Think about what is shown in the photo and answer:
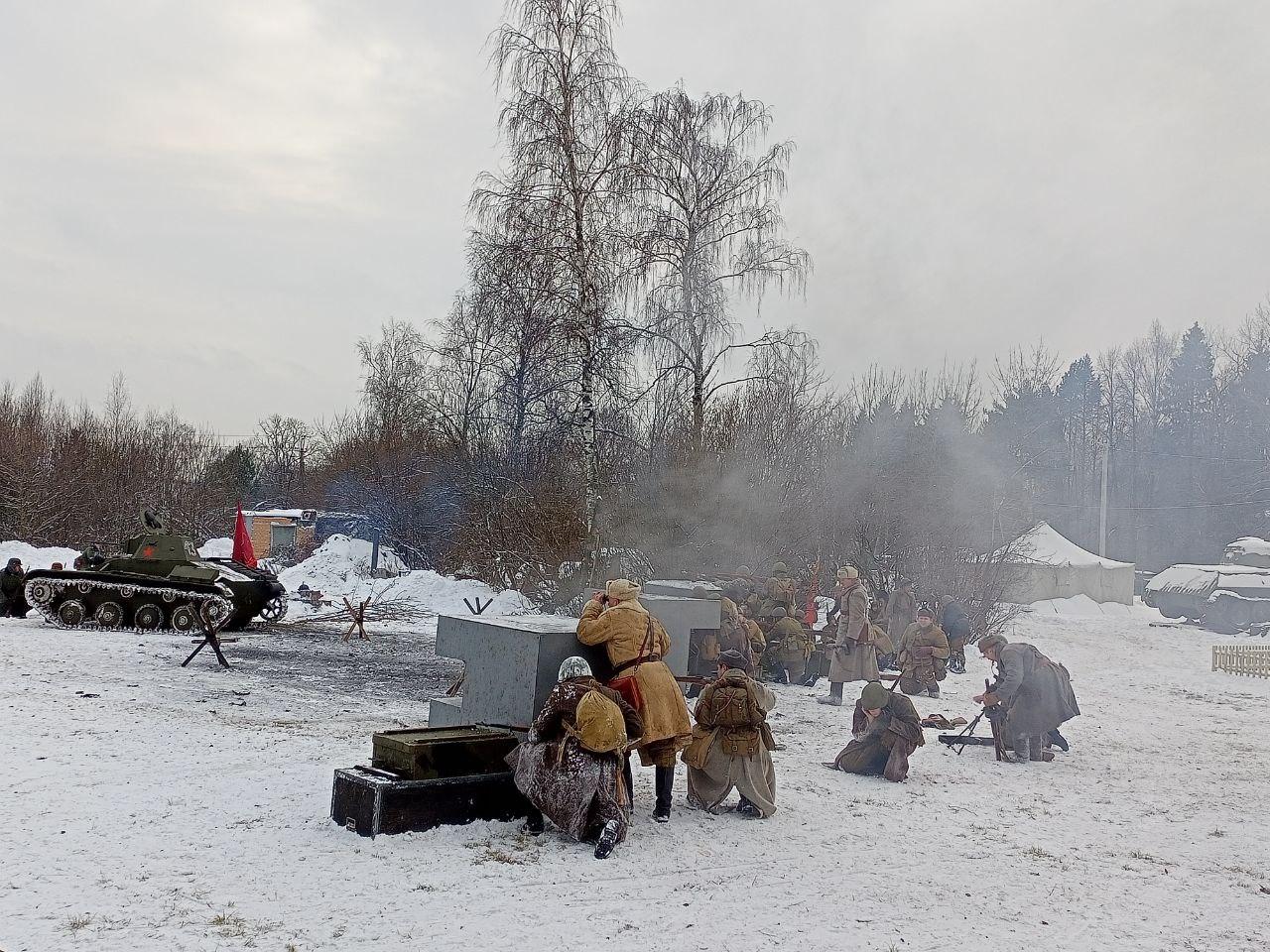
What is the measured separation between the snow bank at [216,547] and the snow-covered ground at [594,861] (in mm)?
21531

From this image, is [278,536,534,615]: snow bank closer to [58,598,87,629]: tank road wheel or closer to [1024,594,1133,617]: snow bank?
[58,598,87,629]: tank road wheel

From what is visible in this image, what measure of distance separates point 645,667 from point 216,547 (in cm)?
2829

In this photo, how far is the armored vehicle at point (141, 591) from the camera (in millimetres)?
15141

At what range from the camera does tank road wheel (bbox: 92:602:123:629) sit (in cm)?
1513

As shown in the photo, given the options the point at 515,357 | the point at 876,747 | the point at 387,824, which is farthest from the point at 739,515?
the point at 387,824

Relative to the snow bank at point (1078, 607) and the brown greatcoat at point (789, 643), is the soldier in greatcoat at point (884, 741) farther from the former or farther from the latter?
the snow bank at point (1078, 607)

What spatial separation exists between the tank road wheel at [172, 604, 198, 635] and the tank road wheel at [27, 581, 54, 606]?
1.71m

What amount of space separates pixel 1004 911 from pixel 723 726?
2.29 metres

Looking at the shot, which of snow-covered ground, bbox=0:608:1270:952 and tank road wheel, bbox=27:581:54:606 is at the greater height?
tank road wheel, bbox=27:581:54:606

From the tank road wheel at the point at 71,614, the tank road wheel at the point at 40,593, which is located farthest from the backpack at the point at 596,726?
the tank road wheel at the point at 40,593

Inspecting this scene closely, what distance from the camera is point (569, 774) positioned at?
6.11 m

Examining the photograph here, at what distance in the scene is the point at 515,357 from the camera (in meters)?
19.7

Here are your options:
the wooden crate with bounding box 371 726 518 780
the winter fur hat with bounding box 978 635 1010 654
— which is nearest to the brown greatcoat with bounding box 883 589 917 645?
the winter fur hat with bounding box 978 635 1010 654

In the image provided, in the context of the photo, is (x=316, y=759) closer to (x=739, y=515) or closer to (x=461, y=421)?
(x=739, y=515)
